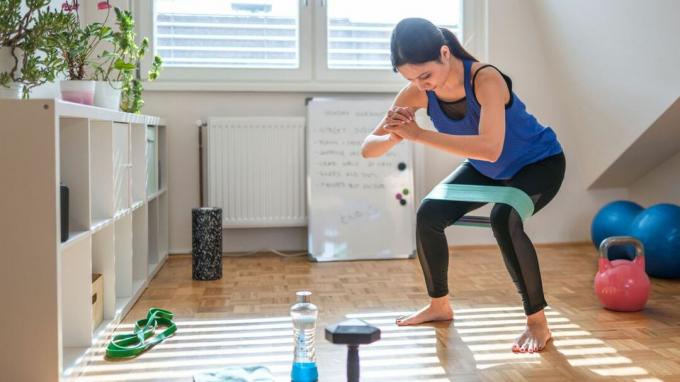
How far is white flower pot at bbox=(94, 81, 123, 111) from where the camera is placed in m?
2.58

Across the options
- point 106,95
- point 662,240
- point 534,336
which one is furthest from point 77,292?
point 662,240

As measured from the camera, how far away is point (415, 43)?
1931 mm

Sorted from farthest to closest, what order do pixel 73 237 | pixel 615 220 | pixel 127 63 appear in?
pixel 615 220 < pixel 127 63 < pixel 73 237

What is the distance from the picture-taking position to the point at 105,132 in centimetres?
234

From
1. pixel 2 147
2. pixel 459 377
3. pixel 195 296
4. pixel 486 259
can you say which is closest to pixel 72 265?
pixel 2 147

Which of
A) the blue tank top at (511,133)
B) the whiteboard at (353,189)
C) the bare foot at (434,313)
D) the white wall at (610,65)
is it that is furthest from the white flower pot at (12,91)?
the white wall at (610,65)

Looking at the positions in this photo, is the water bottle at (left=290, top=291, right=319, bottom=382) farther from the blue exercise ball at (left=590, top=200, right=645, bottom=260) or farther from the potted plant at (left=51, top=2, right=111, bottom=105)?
the blue exercise ball at (left=590, top=200, right=645, bottom=260)

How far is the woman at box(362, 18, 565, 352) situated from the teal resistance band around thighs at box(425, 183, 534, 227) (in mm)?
23

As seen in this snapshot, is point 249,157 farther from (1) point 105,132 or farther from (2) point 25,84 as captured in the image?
(2) point 25,84

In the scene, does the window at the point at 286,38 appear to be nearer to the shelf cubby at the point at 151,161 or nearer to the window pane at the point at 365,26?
the window pane at the point at 365,26

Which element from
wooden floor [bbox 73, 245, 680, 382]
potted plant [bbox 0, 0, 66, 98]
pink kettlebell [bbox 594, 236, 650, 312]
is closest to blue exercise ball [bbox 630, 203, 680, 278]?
wooden floor [bbox 73, 245, 680, 382]

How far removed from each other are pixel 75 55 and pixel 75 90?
0.40ft

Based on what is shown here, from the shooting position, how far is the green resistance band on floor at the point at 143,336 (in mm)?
2051

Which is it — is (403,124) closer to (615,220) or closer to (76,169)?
(76,169)
